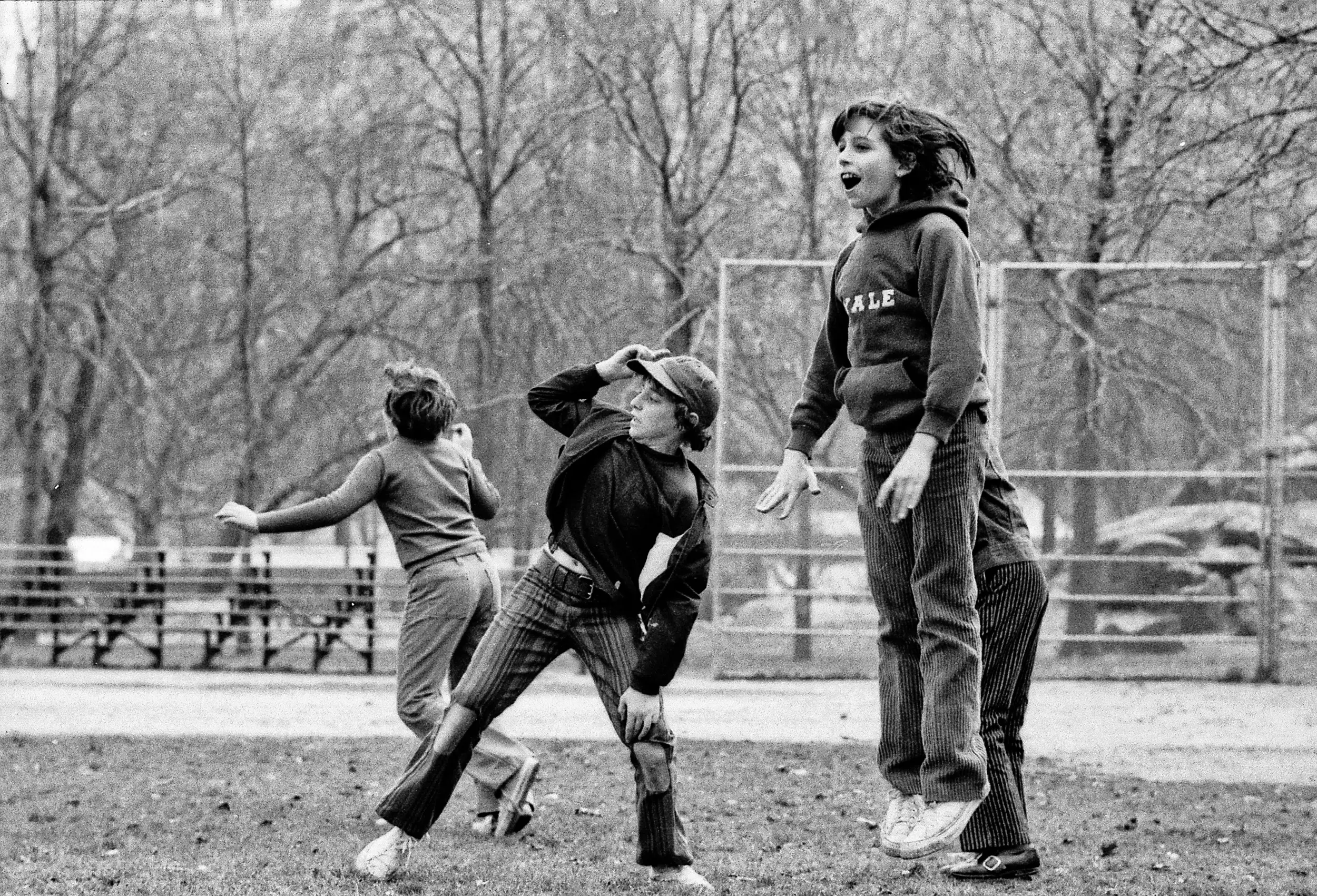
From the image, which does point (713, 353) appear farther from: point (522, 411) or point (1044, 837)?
point (1044, 837)

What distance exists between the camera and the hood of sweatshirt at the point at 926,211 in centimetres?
461

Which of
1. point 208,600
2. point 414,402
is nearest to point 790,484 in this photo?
point 414,402

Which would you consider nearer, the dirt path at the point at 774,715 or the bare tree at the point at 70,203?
the dirt path at the point at 774,715

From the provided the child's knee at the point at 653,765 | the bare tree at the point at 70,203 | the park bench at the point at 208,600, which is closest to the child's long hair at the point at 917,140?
the child's knee at the point at 653,765

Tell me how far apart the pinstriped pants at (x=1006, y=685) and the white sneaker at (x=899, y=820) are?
10.3 inches

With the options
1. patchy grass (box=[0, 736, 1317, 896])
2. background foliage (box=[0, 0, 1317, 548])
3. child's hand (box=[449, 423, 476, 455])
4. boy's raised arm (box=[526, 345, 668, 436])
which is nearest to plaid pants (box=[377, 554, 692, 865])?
patchy grass (box=[0, 736, 1317, 896])

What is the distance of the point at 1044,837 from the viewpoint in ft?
22.8

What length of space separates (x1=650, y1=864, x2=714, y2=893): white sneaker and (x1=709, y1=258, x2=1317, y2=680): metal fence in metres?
7.78

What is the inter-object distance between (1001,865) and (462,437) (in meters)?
3.19

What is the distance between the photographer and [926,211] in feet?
15.1

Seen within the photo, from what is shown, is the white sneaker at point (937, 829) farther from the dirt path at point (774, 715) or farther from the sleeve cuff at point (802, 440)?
the dirt path at point (774, 715)

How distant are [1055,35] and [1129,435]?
5320 millimetres

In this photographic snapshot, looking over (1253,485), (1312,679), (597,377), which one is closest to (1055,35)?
(1253,485)

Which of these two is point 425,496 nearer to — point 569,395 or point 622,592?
point 569,395
